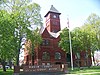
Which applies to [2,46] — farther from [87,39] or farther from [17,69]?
[87,39]

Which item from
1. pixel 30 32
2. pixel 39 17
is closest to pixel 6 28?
pixel 30 32

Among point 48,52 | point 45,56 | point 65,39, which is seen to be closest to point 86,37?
point 65,39

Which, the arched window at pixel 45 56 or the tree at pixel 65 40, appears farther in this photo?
the arched window at pixel 45 56

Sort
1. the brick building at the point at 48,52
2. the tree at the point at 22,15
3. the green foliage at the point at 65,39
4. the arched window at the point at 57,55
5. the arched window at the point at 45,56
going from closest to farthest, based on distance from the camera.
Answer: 1. the tree at the point at 22,15
2. the green foliage at the point at 65,39
3. the brick building at the point at 48,52
4. the arched window at the point at 45,56
5. the arched window at the point at 57,55

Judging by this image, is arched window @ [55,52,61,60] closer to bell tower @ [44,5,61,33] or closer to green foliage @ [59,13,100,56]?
green foliage @ [59,13,100,56]

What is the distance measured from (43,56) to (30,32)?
561 inches

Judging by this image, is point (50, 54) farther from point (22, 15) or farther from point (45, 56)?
point (22, 15)

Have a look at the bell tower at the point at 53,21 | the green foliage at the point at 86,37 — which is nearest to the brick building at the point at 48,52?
the green foliage at the point at 86,37


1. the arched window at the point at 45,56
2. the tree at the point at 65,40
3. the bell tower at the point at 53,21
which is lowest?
the arched window at the point at 45,56

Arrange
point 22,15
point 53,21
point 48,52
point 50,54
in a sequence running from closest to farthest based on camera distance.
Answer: point 22,15 < point 48,52 < point 50,54 < point 53,21

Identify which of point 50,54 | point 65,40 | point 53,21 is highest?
point 53,21

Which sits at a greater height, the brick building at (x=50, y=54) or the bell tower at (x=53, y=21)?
the bell tower at (x=53, y=21)

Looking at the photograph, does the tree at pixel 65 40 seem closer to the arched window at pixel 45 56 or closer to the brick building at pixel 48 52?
the brick building at pixel 48 52

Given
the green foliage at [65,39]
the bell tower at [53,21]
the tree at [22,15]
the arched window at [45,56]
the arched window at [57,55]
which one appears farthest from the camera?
the bell tower at [53,21]
